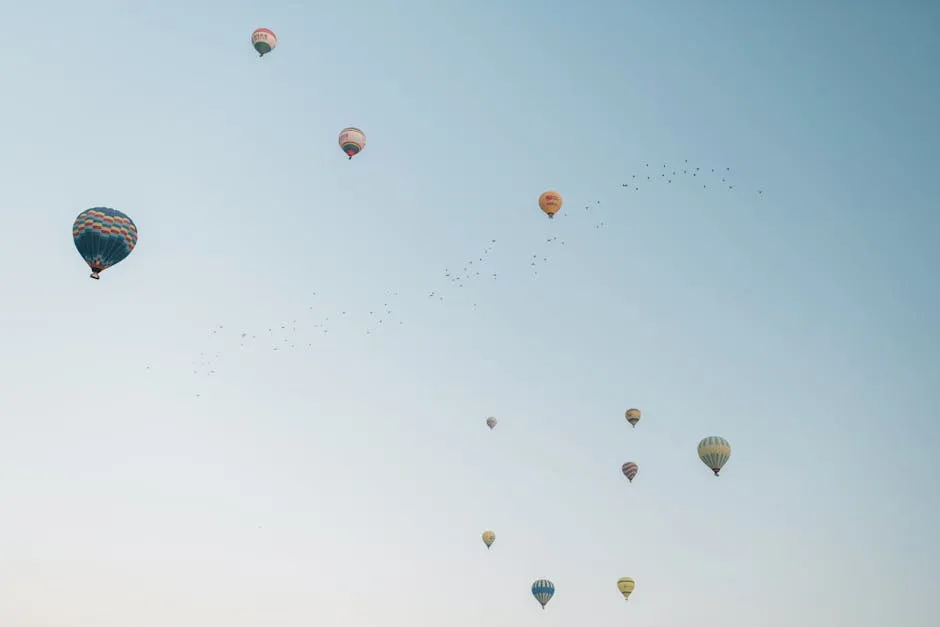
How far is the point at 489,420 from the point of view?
277 ft

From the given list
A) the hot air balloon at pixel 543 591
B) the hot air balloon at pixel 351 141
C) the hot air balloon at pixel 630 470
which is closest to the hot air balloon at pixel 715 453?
the hot air balloon at pixel 630 470

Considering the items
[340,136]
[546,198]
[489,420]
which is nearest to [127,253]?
[340,136]

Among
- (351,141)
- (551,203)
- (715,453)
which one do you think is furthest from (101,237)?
(715,453)

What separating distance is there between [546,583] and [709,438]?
21902mm

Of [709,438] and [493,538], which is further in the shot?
[493,538]

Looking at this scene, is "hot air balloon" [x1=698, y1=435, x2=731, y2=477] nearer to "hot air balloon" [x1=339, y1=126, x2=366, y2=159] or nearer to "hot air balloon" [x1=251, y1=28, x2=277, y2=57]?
"hot air balloon" [x1=339, y1=126, x2=366, y2=159]

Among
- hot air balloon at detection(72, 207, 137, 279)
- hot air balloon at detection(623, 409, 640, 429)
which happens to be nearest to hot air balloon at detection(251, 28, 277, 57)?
hot air balloon at detection(72, 207, 137, 279)

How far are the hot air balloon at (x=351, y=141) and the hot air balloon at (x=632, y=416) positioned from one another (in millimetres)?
35831

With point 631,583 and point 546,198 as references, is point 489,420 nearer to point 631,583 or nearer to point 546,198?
point 631,583

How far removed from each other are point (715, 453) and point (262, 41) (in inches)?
1926

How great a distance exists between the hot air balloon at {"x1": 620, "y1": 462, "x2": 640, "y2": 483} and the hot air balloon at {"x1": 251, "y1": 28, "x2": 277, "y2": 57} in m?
48.2

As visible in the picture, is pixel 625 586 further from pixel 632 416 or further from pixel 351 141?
pixel 351 141

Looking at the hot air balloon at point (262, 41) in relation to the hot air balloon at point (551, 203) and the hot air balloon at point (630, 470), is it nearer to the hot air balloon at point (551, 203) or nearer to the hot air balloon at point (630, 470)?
the hot air balloon at point (551, 203)

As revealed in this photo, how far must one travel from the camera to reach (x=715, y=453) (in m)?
66.9
